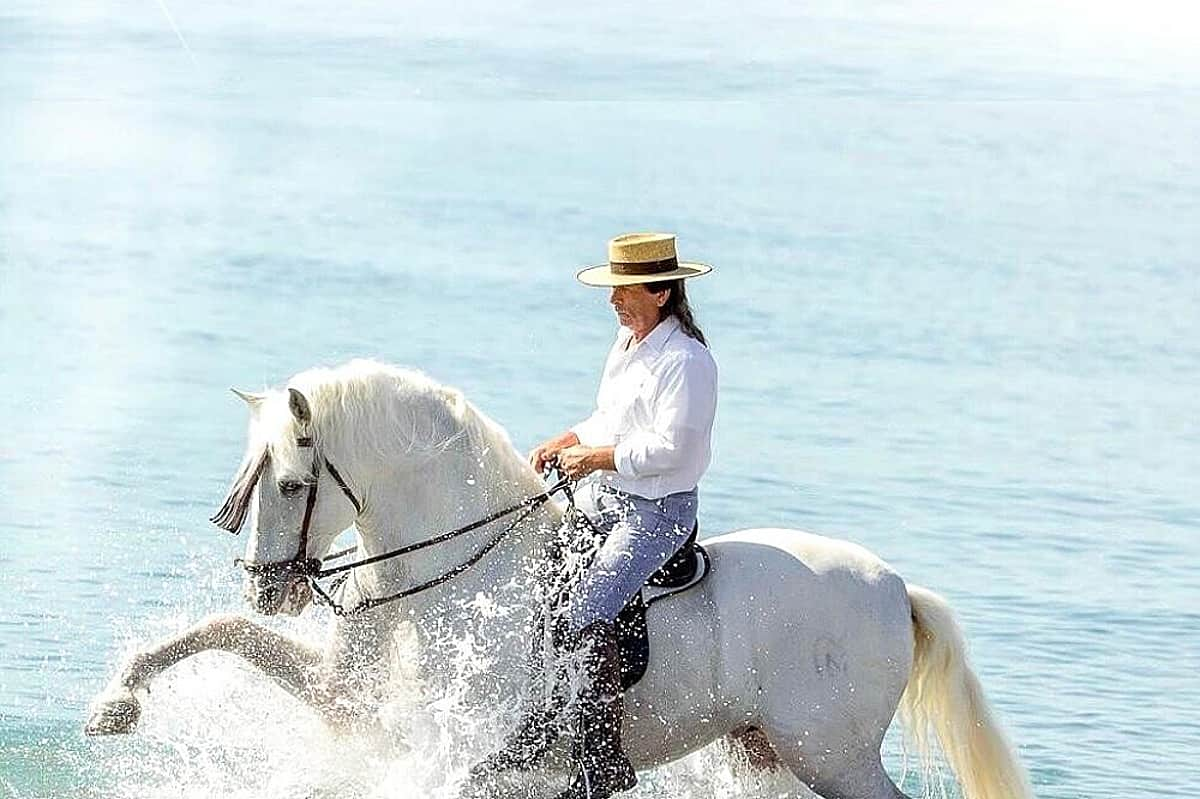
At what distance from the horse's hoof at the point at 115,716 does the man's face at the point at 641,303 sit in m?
1.60

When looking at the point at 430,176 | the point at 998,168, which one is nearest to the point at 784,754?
the point at 430,176

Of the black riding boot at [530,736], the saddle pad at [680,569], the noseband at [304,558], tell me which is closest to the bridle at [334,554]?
the noseband at [304,558]

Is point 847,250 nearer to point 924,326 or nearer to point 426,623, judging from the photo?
point 924,326

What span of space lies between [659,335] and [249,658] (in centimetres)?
135

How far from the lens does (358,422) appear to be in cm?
531

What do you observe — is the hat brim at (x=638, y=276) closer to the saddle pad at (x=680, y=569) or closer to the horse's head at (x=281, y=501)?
the saddle pad at (x=680, y=569)

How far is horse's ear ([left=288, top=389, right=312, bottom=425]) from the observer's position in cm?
523

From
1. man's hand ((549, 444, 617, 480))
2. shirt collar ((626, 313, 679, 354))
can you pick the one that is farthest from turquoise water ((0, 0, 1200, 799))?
shirt collar ((626, 313, 679, 354))

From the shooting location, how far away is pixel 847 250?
22.9 metres

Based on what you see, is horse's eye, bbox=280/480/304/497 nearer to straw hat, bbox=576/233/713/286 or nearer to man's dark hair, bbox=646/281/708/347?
straw hat, bbox=576/233/713/286

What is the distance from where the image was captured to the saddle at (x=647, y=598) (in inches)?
214

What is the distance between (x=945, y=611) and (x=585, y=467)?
1149 millimetres

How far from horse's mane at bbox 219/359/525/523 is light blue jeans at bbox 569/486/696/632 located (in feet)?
1.46

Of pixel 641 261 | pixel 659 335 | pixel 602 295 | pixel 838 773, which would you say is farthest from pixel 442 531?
pixel 602 295
